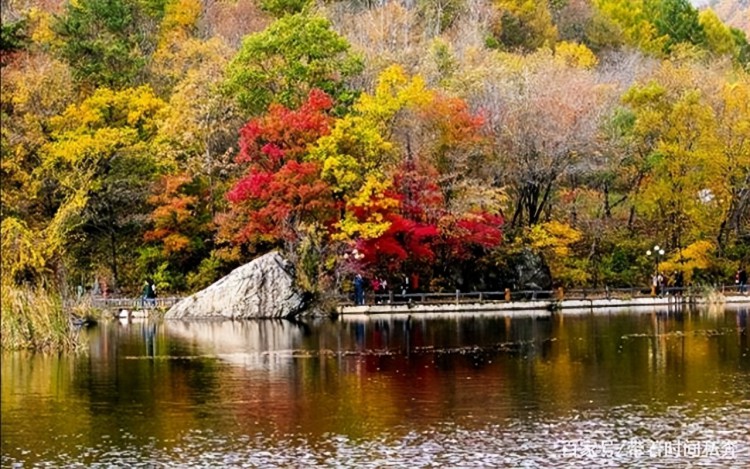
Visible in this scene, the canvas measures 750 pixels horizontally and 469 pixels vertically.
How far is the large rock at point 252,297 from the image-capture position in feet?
175

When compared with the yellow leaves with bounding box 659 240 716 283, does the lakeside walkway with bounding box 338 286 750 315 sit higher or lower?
lower

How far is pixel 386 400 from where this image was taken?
30438mm

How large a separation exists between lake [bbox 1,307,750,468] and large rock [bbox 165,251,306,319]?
650 cm

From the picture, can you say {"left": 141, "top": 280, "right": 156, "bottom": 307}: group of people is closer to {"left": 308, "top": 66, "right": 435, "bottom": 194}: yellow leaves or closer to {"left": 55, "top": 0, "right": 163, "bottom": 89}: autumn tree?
{"left": 308, "top": 66, "right": 435, "bottom": 194}: yellow leaves

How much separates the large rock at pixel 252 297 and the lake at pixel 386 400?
6497mm

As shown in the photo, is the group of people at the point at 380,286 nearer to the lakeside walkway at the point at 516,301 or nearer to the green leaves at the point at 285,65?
the lakeside walkway at the point at 516,301

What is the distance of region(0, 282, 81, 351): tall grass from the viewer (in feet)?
114

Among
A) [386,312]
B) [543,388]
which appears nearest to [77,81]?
[386,312]

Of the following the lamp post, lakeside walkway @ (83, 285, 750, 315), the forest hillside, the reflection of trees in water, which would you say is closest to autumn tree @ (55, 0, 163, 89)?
the forest hillside

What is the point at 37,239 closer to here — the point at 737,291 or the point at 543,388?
the point at 543,388

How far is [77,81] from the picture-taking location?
62219mm

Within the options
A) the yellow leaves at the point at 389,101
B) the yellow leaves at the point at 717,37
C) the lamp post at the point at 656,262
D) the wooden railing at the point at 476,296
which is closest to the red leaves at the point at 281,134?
the yellow leaves at the point at 389,101

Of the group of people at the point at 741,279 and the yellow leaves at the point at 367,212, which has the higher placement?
the yellow leaves at the point at 367,212

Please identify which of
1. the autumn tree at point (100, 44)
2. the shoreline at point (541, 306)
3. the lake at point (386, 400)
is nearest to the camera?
the lake at point (386, 400)
